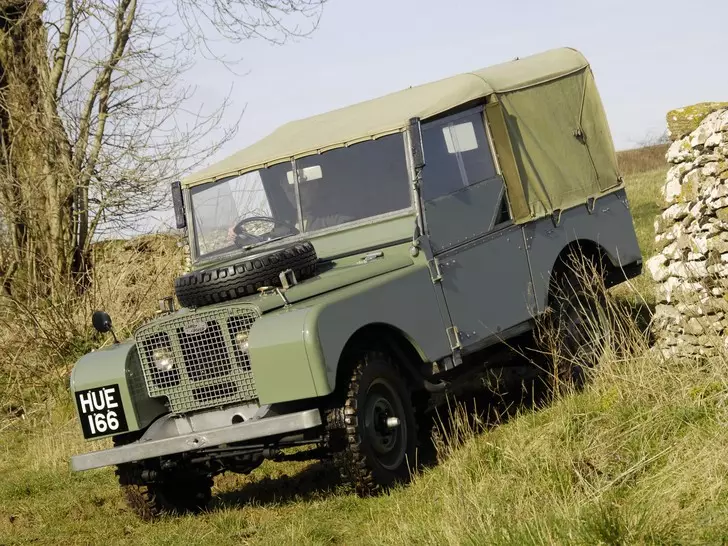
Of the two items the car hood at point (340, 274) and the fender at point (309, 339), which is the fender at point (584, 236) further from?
the fender at point (309, 339)

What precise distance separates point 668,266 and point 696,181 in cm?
64

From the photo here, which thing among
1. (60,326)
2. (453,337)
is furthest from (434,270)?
(60,326)

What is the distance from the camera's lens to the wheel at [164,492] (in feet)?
23.3

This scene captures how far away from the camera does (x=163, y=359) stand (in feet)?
22.1

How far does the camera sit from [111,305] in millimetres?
12805

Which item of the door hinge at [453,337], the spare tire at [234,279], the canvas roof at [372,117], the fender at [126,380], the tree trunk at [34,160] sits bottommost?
the door hinge at [453,337]

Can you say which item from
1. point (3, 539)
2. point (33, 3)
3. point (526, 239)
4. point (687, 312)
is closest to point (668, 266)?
point (687, 312)

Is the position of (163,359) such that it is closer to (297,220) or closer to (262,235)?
Answer: (262,235)

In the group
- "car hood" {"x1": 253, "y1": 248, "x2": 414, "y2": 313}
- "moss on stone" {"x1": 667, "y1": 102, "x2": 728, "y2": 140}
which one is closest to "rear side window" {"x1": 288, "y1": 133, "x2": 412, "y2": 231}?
"car hood" {"x1": 253, "y1": 248, "x2": 414, "y2": 313}

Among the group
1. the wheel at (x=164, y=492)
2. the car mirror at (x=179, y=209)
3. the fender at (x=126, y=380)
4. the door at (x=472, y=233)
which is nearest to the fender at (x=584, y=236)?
the door at (x=472, y=233)

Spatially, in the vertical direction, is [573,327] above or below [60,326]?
below

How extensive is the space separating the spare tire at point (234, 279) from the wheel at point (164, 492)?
1.23 meters

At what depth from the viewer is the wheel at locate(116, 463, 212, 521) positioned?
7.09 meters

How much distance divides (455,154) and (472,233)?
58 cm
